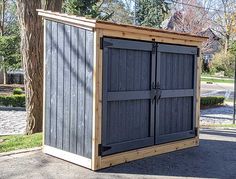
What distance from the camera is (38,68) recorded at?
368 inches

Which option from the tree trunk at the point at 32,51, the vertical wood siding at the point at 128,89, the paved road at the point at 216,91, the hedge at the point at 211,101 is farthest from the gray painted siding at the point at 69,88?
the paved road at the point at 216,91

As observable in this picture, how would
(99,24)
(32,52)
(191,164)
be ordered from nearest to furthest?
(99,24), (191,164), (32,52)

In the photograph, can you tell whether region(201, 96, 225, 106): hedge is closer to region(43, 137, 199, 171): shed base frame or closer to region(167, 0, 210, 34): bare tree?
region(43, 137, 199, 171): shed base frame

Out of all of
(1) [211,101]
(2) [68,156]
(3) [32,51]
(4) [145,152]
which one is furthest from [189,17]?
(2) [68,156]

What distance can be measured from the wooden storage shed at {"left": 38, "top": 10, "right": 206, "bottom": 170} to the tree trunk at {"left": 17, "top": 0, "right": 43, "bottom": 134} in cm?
262

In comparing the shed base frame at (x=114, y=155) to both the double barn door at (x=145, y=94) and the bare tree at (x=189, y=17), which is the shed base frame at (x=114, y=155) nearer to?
the double barn door at (x=145, y=94)

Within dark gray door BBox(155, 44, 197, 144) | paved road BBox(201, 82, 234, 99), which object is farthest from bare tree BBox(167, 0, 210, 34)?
dark gray door BBox(155, 44, 197, 144)

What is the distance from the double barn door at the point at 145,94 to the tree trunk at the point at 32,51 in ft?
11.1

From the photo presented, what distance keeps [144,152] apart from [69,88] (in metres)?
1.65

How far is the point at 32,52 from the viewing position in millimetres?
9203

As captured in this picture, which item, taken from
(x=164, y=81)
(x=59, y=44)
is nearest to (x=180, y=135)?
(x=164, y=81)

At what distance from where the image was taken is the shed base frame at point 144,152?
239 inches

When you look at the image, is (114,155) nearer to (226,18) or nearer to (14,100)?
(14,100)

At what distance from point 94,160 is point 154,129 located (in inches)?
57.7
